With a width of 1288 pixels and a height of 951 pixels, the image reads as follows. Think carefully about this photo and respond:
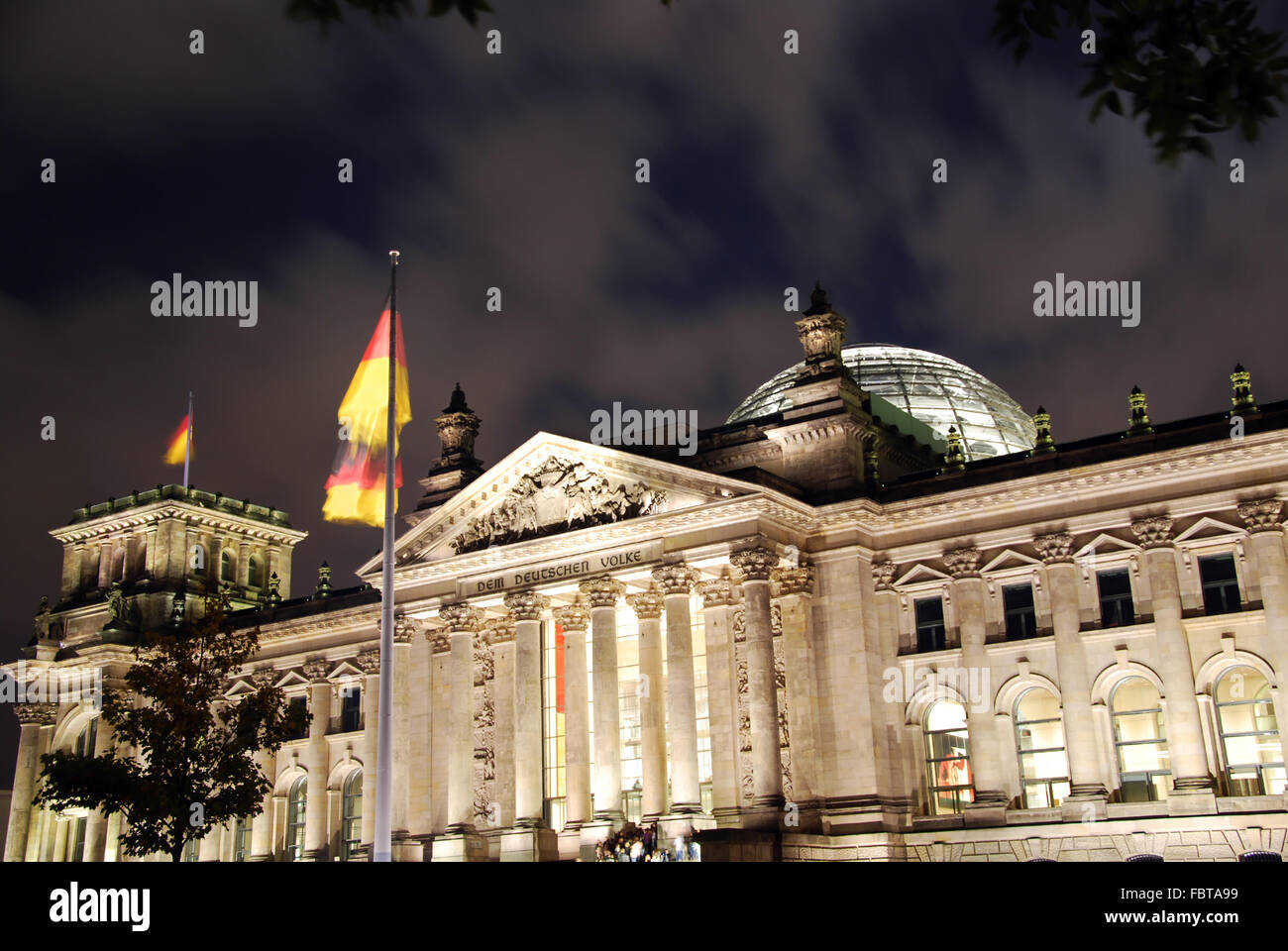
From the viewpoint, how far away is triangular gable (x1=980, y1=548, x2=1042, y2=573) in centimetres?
5006

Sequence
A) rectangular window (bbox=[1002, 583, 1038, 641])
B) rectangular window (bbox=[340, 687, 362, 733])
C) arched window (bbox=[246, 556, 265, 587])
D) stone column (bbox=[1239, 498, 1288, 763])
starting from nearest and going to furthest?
stone column (bbox=[1239, 498, 1288, 763])
rectangular window (bbox=[1002, 583, 1038, 641])
rectangular window (bbox=[340, 687, 362, 733])
arched window (bbox=[246, 556, 265, 587])

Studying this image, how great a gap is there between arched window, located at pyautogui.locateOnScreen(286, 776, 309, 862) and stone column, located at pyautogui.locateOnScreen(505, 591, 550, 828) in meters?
18.6

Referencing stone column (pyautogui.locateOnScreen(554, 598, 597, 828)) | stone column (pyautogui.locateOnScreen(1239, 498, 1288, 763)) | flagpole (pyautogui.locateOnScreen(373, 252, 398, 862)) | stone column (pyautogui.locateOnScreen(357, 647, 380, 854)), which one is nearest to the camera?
flagpole (pyautogui.locateOnScreen(373, 252, 398, 862))

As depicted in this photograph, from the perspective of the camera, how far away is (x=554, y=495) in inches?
2159

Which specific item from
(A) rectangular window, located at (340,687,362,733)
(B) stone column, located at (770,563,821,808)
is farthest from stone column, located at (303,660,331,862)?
(B) stone column, located at (770,563,821,808)

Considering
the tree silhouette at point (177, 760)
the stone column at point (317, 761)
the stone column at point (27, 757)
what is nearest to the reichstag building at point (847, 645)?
the tree silhouette at point (177, 760)

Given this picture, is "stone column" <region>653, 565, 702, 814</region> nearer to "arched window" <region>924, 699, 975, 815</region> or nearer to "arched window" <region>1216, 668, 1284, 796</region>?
"arched window" <region>924, 699, 975, 815</region>

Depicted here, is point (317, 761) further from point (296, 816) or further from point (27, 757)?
point (27, 757)

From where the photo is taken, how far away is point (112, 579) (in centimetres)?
7838

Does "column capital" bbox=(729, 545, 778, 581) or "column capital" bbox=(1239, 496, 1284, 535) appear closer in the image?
"column capital" bbox=(1239, 496, 1284, 535)

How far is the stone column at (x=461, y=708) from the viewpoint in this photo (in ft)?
181

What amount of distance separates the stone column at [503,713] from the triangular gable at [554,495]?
3.67 meters
